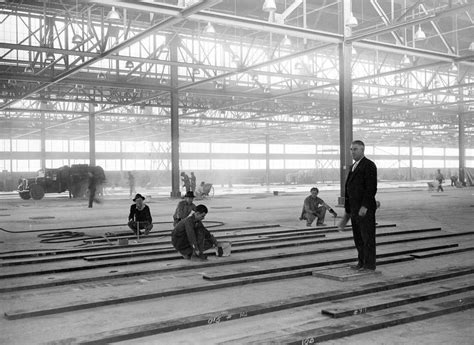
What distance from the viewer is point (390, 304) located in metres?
5.58

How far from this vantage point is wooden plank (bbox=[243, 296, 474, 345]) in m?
4.45

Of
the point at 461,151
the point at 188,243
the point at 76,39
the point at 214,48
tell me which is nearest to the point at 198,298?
the point at 188,243

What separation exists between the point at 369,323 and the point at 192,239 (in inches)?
160

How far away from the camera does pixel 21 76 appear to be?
24172 mm

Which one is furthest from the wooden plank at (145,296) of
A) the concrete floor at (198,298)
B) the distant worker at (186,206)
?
the distant worker at (186,206)

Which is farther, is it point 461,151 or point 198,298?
point 461,151

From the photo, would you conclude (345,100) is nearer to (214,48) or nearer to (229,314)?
(214,48)

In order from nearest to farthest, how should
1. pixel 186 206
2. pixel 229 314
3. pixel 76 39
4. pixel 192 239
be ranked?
pixel 229 314 → pixel 192 239 → pixel 186 206 → pixel 76 39

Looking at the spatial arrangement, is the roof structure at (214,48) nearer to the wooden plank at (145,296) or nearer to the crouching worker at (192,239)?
the crouching worker at (192,239)

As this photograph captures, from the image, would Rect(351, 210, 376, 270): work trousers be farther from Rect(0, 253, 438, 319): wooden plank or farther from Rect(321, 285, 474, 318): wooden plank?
Rect(321, 285, 474, 318): wooden plank

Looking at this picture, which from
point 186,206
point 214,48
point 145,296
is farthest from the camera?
point 214,48

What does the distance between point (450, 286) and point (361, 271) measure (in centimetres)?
123

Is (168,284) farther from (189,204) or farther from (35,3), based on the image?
(35,3)

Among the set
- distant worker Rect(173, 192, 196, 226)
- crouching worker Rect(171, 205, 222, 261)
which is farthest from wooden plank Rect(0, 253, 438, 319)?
distant worker Rect(173, 192, 196, 226)
